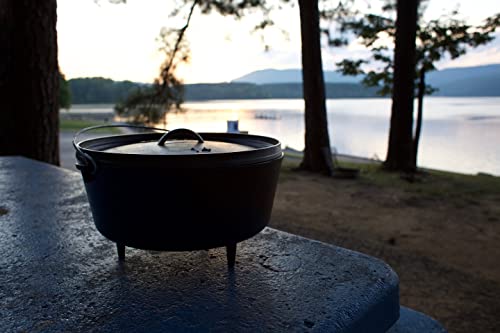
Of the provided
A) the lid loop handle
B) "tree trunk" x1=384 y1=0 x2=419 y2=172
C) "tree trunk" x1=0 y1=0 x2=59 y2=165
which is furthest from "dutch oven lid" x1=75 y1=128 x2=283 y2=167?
"tree trunk" x1=384 y1=0 x2=419 y2=172

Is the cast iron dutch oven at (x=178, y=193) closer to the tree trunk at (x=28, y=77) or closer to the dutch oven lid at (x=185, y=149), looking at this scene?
the dutch oven lid at (x=185, y=149)

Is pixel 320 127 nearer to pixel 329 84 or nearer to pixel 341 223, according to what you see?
pixel 341 223

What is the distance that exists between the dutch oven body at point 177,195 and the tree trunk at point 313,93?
6458mm

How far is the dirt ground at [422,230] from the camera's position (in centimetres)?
243

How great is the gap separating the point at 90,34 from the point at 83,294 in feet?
21.0

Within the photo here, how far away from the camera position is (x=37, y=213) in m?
1.62

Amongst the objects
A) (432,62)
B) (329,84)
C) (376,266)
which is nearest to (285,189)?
(376,266)

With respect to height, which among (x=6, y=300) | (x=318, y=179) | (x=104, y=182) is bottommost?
(x=318, y=179)

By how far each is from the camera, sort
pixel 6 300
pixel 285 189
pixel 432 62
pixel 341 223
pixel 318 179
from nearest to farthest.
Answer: pixel 6 300 → pixel 341 223 → pixel 285 189 → pixel 318 179 → pixel 432 62

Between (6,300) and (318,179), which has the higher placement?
(6,300)

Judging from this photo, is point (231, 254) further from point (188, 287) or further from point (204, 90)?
point (204, 90)

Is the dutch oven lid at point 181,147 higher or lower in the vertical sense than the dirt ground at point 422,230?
higher

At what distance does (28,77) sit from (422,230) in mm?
4232

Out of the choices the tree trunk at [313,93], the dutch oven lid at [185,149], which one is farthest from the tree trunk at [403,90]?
the dutch oven lid at [185,149]
